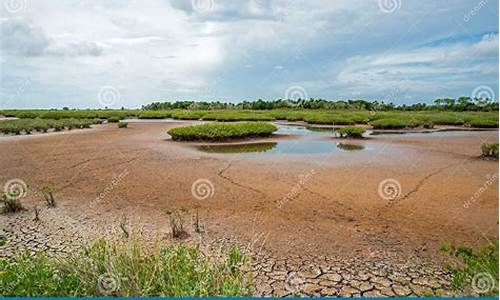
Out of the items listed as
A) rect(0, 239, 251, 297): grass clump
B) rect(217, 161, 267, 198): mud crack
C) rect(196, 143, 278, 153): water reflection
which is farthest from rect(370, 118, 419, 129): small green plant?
rect(0, 239, 251, 297): grass clump

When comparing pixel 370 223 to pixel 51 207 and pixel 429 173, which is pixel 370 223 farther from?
pixel 51 207

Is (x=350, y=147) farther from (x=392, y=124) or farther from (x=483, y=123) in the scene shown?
(x=483, y=123)

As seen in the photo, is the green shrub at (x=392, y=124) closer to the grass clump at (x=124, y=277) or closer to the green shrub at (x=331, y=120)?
the green shrub at (x=331, y=120)

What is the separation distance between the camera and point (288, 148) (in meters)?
14.8

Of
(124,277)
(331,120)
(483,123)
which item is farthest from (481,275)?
(331,120)

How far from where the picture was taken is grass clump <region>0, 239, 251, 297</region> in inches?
128

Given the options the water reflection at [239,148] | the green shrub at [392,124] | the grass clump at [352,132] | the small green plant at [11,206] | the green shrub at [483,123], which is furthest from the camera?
the green shrub at [483,123]

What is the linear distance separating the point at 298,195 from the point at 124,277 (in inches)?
176

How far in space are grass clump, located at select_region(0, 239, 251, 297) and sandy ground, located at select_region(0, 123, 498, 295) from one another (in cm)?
145

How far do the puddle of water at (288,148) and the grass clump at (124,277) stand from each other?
385 inches

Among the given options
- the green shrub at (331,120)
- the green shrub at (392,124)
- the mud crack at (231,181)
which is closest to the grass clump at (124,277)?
the mud crack at (231,181)

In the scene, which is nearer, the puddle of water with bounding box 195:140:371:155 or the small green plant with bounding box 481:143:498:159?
the small green plant with bounding box 481:143:498:159

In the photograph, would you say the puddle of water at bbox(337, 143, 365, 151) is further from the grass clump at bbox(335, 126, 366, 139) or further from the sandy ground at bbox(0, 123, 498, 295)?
the grass clump at bbox(335, 126, 366, 139)

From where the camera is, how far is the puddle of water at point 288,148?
13750 mm
